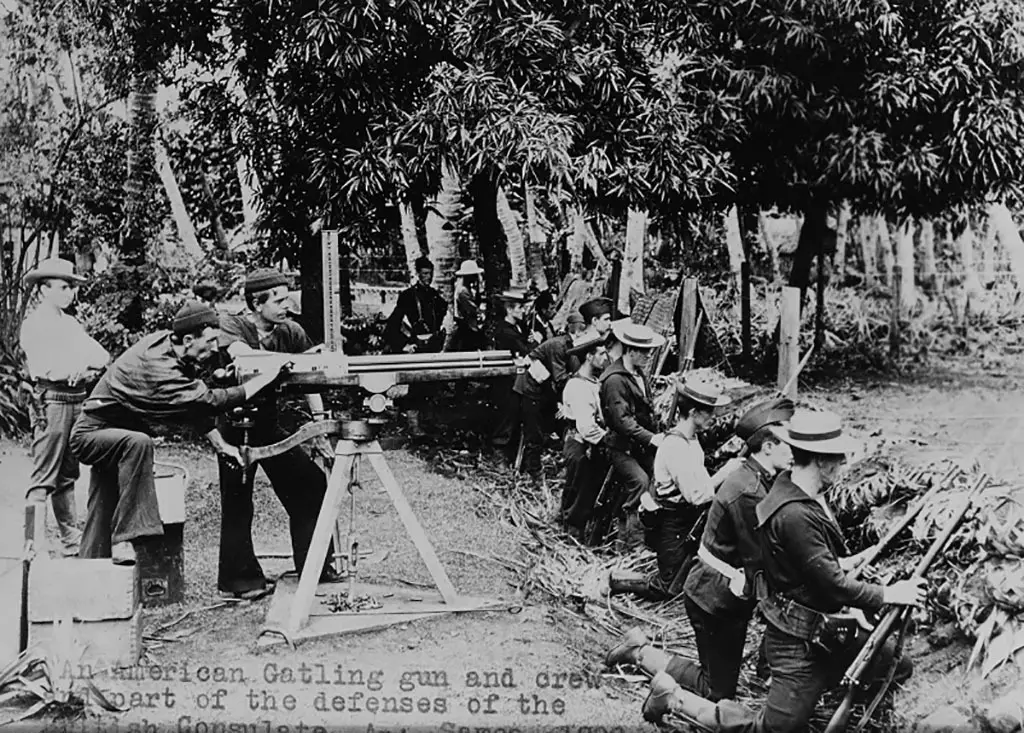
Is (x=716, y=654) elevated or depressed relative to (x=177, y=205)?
depressed

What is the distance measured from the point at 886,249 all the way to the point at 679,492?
624cm

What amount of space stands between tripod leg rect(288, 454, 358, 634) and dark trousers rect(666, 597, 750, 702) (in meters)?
1.91

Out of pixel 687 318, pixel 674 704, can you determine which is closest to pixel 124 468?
pixel 674 704

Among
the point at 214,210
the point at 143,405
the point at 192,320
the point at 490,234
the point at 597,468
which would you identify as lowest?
the point at 597,468

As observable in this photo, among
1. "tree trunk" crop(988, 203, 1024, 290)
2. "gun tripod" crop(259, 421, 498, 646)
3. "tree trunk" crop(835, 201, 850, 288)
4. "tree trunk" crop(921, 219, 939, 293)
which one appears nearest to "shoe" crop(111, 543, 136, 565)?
"gun tripod" crop(259, 421, 498, 646)

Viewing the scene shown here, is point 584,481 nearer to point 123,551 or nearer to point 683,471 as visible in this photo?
point 683,471

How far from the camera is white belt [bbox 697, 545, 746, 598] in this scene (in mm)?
4684

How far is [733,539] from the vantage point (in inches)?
189

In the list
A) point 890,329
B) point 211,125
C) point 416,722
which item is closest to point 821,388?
point 890,329

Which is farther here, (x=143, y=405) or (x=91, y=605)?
(x=143, y=405)

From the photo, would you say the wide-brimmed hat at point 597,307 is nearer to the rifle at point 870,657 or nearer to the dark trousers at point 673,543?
the dark trousers at point 673,543

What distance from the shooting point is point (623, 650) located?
520 centimetres

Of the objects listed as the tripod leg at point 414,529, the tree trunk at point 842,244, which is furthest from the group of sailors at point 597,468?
the tree trunk at point 842,244

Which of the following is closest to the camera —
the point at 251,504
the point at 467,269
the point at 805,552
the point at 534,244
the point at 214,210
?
the point at 805,552
